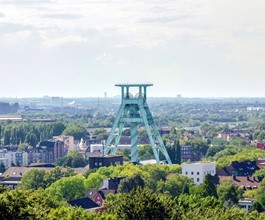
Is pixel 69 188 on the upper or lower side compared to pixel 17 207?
lower

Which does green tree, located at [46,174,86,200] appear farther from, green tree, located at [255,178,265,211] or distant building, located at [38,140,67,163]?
distant building, located at [38,140,67,163]

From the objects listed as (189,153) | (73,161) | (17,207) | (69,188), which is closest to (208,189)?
(69,188)

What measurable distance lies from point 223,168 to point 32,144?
2109 inches

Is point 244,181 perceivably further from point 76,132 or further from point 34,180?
point 76,132

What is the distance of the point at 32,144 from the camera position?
138 metres

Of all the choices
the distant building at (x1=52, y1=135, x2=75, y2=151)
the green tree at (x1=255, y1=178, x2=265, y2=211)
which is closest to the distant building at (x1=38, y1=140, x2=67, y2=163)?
the distant building at (x1=52, y1=135, x2=75, y2=151)

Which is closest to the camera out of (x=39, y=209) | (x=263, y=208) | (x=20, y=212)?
(x=20, y=212)

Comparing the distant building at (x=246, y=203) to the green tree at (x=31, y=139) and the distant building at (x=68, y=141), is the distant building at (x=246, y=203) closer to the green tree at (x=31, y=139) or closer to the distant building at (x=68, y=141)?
the distant building at (x=68, y=141)

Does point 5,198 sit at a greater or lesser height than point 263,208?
greater

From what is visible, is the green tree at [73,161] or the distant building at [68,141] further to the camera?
the distant building at [68,141]

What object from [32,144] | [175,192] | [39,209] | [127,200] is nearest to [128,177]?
[175,192]

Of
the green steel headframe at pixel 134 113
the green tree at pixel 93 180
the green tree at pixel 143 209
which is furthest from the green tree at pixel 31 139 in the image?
the green tree at pixel 143 209

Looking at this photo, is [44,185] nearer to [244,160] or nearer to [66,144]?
[244,160]

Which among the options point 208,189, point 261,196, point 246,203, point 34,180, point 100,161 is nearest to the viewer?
point 208,189
